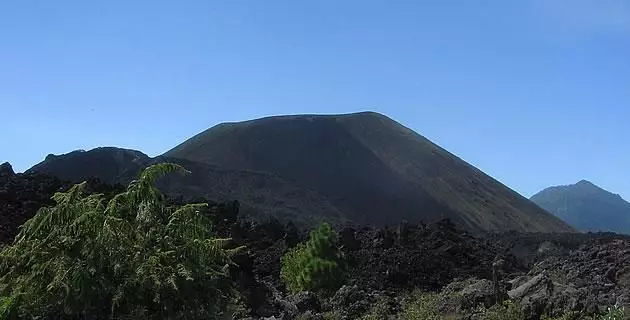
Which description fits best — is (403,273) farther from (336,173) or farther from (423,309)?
(336,173)

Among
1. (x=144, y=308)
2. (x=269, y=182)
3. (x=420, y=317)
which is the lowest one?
(x=420, y=317)

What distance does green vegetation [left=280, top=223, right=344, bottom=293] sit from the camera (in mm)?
19391

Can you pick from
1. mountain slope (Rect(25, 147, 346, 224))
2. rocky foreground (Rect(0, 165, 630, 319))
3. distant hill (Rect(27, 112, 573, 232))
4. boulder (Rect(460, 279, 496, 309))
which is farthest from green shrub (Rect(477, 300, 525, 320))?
mountain slope (Rect(25, 147, 346, 224))

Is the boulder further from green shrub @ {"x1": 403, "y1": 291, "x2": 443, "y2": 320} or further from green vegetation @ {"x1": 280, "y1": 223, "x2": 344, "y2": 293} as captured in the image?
green vegetation @ {"x1": 280, "y1": 223, "x2": 344, "y2": 293}

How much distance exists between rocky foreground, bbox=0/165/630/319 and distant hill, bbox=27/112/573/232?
24.6m

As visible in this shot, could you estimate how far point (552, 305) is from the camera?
13125mm

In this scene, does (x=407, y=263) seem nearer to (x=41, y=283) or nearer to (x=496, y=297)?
(x=496, y=297)

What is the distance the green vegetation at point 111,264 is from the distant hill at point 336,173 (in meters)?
45.8

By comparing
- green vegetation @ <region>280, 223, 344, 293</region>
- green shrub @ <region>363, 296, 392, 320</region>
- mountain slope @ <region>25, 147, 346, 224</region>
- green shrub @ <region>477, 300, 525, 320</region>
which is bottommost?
green shrub @ <region>363, 296, 392, 320</region>

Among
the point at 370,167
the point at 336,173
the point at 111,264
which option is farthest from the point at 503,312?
the point at 370,167

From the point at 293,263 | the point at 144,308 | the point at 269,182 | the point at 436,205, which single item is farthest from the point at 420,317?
the point at 436,205

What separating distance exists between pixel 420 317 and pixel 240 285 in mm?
5106

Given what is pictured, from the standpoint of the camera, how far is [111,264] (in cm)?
649

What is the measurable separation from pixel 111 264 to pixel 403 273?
719 inches
